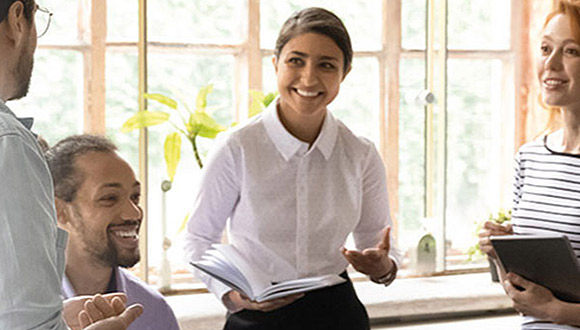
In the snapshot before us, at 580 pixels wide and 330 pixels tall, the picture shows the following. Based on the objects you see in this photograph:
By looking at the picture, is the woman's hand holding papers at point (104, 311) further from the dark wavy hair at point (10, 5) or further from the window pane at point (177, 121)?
the window pane at point (177, 121)

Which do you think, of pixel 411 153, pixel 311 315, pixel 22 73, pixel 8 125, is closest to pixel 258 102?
pixel 411 153

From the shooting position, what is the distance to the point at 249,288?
1.82 m

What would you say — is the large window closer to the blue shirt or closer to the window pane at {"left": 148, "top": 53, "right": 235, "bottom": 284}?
the window pane at {"left": 148, "top": 53, "right": 235, "bottom": 284}

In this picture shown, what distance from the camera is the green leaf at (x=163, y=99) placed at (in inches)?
143

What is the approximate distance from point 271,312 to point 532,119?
288cm

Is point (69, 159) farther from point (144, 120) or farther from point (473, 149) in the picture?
point (473, 149)

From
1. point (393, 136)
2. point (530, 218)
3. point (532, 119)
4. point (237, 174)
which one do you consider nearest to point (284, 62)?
point (237, 174)

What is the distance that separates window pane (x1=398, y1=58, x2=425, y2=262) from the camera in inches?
165

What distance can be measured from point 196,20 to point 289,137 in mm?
2025

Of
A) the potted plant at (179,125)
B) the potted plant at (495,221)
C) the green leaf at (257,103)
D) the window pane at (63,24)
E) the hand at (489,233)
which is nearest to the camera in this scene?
the hand at (489,233)

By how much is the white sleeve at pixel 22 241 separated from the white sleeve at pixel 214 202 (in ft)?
3.38

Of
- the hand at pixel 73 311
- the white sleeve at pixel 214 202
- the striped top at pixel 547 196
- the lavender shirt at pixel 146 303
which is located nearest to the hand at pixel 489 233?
the striped top at pixel 547 196

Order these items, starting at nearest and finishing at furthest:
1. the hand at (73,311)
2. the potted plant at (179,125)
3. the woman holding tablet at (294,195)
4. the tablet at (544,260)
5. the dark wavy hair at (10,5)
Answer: the dark wavy hair at (10,5) < the hand at (73,311) < the tablet at (544,260) < the woman holding tablet at (294,195) < the potted plant at (179,125)

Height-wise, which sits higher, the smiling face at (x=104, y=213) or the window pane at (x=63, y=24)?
the window pane at (x=63, y=24)
